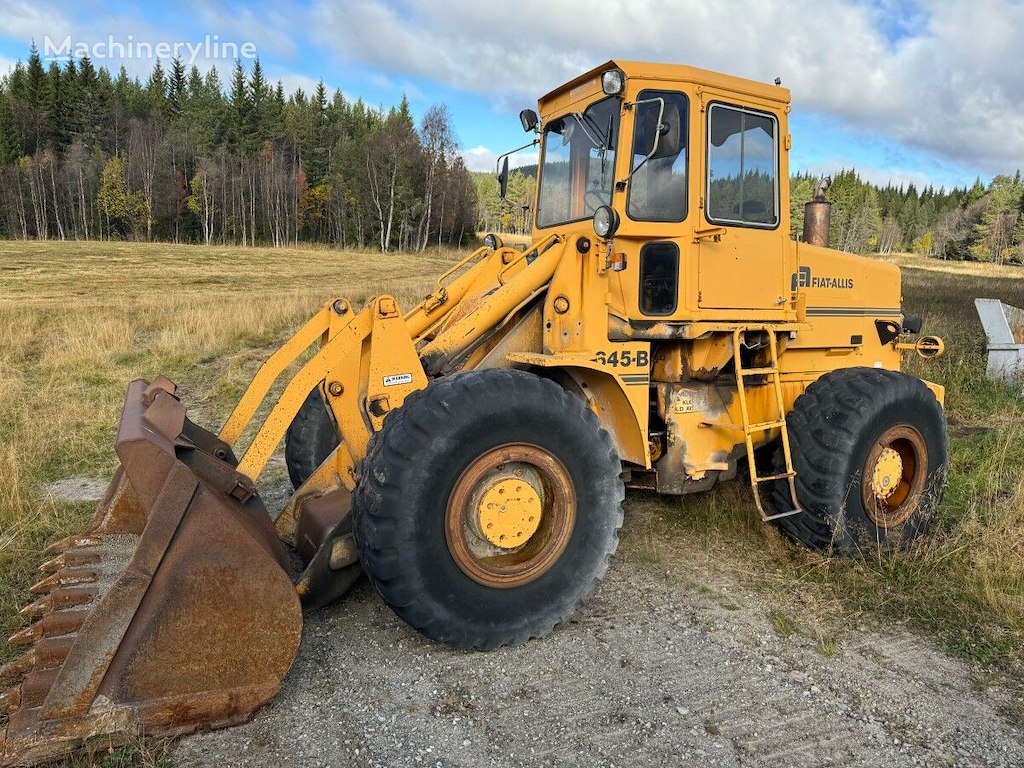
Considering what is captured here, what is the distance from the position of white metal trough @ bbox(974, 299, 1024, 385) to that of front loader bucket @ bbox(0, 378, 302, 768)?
10.8m

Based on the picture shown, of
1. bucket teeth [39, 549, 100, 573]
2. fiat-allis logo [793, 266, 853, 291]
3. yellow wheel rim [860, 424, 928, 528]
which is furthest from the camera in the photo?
fiat-allis logo [793, 266, 853, 291]

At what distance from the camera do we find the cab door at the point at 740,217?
4.72 meters

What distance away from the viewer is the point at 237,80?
63125 mm

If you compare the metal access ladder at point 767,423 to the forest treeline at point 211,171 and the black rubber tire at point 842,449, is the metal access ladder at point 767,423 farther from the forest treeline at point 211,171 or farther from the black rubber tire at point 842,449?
the forest treeline at point 211,171

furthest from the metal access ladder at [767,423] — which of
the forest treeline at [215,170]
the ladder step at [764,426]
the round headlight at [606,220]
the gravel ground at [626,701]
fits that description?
the forest treeline at [215,170]

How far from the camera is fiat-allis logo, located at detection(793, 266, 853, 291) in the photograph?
531cm

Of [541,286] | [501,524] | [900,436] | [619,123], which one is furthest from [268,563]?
[900,436]

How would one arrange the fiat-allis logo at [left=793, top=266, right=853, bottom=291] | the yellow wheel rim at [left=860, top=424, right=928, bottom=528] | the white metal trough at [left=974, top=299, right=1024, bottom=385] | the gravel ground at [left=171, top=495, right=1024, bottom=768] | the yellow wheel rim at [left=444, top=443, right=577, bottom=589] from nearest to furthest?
the gravel ground at [left=171, top=495, right=1024, bottom=768] < the yellow wheel rim at [left=444, top=443, right=577, bottom=589] < the yellow wheel rim at [left=860, top=424, right=928, bottom=528] < the fiat-allis logo at [left=793, top=266, right=853, bottom=291] < the white metal trough at [left=974, top=299, right=1024, bottom=385]

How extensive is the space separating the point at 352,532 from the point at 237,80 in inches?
2720

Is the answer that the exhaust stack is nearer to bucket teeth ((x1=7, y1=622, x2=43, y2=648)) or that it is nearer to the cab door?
the cab door

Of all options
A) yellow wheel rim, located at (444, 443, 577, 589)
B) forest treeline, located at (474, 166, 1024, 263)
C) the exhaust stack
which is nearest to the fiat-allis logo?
the exhaust stack

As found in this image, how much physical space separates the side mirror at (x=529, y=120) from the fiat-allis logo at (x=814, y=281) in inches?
87.5

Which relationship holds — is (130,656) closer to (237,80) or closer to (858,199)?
(237,80)

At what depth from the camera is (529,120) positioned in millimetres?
→ 5500
